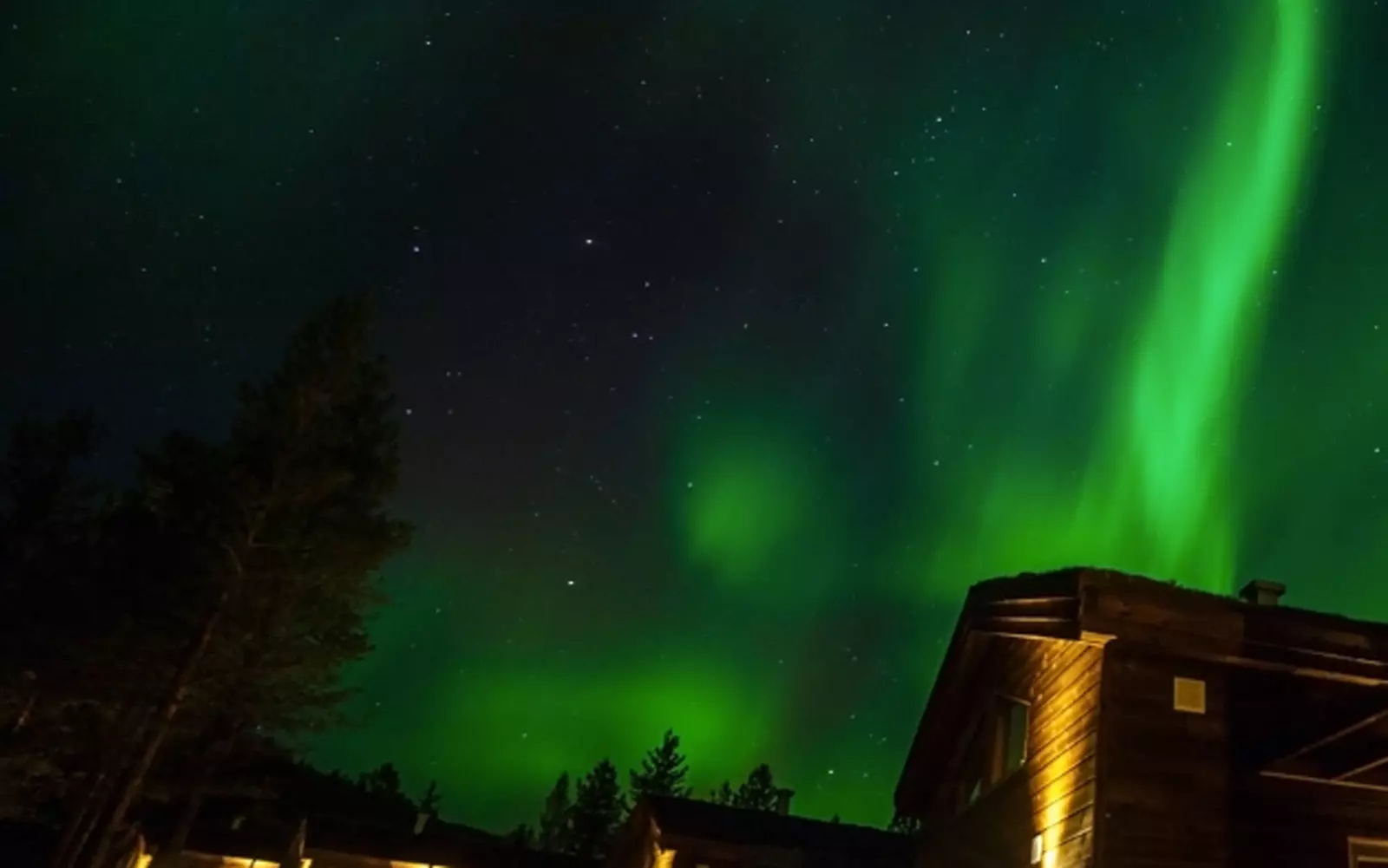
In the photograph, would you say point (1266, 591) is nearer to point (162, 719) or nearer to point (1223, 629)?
point (1223, 629)

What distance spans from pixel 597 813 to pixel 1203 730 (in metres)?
73.3

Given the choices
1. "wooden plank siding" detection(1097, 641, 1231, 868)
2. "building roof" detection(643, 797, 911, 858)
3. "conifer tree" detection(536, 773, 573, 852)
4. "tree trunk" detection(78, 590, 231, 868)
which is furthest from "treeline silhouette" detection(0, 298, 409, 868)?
"conifer tree" detection(536, 773, 573, 852)

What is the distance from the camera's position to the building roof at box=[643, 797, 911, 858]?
26141mm

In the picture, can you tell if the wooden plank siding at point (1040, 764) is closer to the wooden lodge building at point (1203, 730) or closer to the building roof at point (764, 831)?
the wooden lodge building at point (1203, 730)

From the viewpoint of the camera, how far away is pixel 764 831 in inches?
1064

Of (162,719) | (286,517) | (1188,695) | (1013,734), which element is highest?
(286,517)

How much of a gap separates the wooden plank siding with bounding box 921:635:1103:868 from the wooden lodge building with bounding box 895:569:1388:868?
0.13ft

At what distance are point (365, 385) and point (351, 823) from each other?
16248 millimetres

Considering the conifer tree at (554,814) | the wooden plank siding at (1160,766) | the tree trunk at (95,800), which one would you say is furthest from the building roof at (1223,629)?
the conifer tree at (554,814)

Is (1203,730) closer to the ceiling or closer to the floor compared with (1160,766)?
closer to the ceiling

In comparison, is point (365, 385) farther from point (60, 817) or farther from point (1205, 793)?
point (1205, 793)

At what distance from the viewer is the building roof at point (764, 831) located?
2614cm

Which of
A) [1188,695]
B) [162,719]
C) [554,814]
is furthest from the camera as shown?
[554,814]

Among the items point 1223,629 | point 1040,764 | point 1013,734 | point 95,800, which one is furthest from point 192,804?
point 1223,629
